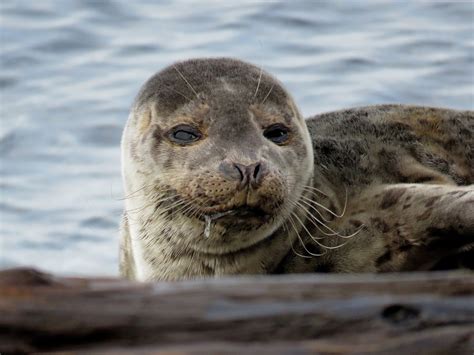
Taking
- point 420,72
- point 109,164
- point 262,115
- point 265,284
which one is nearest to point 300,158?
point 262,115

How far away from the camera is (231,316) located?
118 inches

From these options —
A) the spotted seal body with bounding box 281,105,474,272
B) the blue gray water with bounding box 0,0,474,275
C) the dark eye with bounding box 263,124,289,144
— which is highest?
the dark eye with bounding box 263,124,289,144

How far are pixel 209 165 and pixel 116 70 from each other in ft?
27.2

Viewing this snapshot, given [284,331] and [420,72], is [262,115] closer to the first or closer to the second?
[284,331]

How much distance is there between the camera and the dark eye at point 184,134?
550cm

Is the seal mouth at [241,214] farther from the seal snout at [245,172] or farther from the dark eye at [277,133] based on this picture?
the dark eye at [277,133]

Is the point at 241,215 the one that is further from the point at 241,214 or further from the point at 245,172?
the point at 245,172

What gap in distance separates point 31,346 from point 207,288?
45 cm

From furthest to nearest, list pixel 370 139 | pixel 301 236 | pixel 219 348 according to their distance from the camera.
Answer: pixel 370 139, pixel 301 236, pixel 219 348

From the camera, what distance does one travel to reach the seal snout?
16.3 feet

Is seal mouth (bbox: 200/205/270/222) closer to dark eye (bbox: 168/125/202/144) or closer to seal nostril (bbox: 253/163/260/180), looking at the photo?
seal nostril (bbox: 253/163/260/180)

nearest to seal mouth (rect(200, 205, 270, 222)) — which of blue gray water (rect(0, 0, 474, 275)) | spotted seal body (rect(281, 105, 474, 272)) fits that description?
spotted seal body (rect(281, 105, 474, 272))

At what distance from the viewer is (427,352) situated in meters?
2.99

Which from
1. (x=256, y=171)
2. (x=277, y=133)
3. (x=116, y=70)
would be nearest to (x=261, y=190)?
(x=256, y=171)
